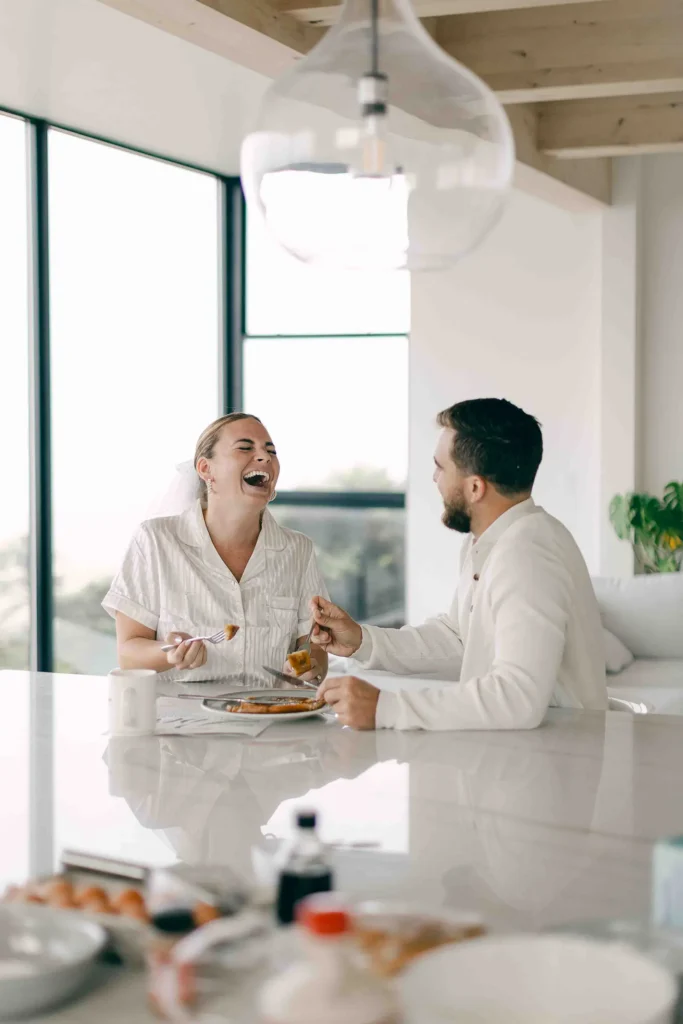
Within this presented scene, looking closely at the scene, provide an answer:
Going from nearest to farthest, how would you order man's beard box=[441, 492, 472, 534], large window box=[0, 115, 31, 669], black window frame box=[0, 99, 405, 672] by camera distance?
man's beard box=[441, 492, 472, 534] → large window box=[0, 115, 31, 669] → black window frame box=[0, 99, 405, 672]

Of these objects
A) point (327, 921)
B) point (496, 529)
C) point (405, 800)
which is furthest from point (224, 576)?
point (327, 921)

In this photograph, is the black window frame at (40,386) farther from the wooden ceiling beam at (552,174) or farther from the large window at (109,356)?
the wooden ceiling beam at (552,174)

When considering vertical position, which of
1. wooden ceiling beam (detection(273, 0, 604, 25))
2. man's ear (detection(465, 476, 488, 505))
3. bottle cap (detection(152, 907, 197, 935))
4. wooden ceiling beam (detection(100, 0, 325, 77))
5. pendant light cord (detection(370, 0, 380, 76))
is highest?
wooden ceiling beam (detection(273, 0, 604, 25))

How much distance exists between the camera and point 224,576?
9.69 ft

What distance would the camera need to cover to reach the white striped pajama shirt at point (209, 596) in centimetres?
288

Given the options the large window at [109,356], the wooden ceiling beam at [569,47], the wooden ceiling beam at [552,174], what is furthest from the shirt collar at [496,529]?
the large window at [109,356]

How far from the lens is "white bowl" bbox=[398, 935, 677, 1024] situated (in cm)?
98

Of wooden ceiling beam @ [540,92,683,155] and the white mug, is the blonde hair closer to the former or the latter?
the white mug

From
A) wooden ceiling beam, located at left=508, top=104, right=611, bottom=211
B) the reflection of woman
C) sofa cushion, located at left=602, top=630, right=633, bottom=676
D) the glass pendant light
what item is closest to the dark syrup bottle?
the glass pendant light

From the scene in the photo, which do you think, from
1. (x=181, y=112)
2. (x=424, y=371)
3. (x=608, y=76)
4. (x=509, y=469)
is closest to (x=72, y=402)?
(x=181, y=112)

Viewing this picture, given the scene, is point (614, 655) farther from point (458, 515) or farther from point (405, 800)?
point (405, 800)

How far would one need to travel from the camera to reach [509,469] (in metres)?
2.49

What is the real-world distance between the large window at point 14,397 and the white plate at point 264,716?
3.15 m

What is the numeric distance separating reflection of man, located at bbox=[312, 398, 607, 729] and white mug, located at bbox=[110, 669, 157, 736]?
0.32 metres
